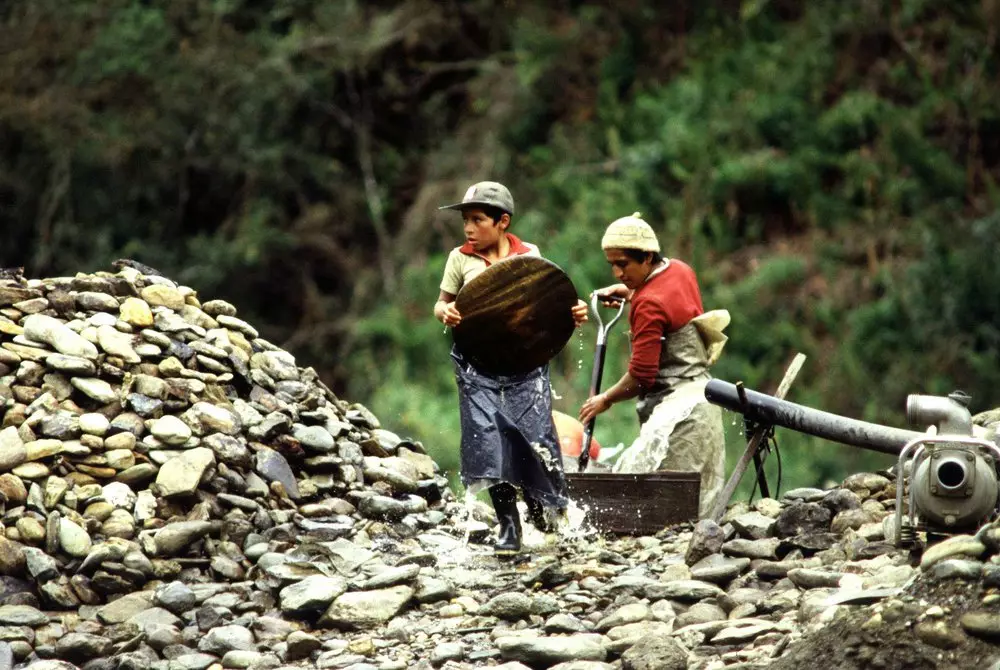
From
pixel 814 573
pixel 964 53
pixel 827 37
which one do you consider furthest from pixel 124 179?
pixel 814 573

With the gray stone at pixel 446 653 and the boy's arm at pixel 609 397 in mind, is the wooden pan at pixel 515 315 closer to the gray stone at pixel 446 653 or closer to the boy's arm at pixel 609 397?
the boy's arm at pixel 609 397

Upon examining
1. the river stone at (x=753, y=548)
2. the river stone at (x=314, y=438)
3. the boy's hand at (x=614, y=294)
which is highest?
the boy's hand at (x=614, y=294)

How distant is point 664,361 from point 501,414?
100cm

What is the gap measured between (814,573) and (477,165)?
1357cm

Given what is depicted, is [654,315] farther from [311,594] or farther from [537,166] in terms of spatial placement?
[537,166]

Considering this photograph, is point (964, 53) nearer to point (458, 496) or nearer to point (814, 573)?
point (458, 496)

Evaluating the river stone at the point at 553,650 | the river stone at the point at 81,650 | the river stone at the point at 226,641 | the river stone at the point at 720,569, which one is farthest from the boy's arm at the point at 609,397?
the river stone at the point at 81,650

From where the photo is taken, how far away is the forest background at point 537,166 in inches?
567

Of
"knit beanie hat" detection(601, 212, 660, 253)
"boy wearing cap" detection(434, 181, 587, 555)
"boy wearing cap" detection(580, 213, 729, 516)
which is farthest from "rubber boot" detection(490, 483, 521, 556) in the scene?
"knit beanie hat" detection(601, 212, 660, 253)

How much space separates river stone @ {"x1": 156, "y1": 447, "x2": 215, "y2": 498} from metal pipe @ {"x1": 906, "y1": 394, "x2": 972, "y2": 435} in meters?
3.25

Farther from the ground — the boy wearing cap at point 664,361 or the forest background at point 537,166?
the forest background at point 537,166

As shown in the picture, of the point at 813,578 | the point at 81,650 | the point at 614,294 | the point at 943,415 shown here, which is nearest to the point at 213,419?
the point at 81,650

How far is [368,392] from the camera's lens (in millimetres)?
17984

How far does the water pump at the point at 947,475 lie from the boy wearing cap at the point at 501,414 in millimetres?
1885
